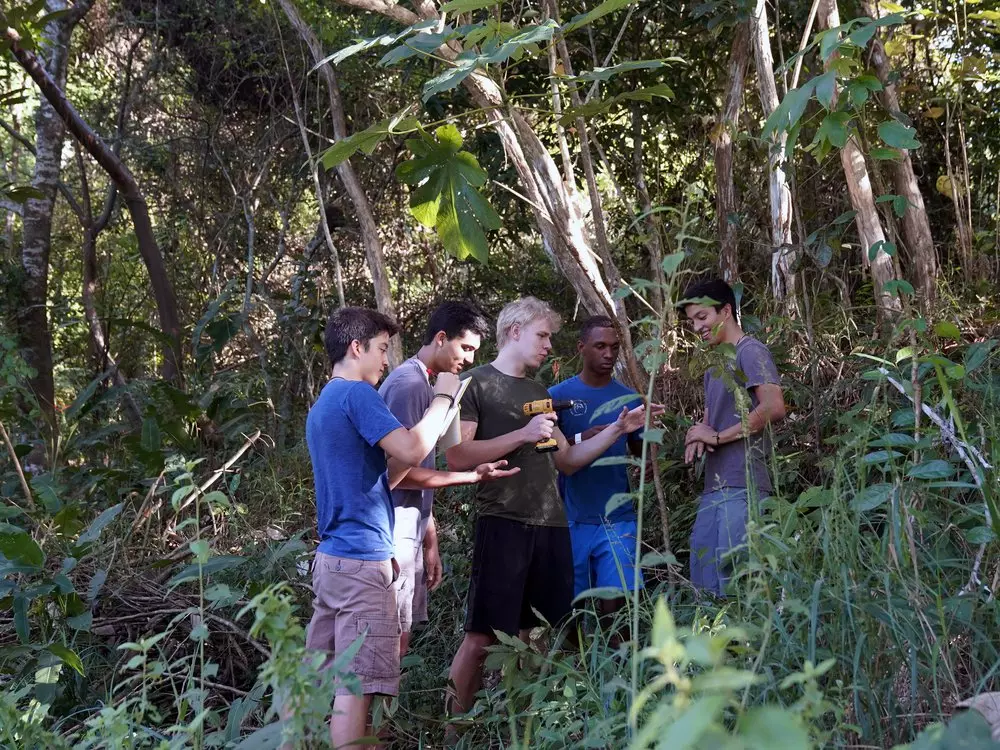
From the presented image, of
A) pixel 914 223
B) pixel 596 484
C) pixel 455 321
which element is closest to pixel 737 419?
pixel 596 484

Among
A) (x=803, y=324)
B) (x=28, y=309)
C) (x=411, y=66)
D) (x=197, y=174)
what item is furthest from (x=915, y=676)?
(x=197, y=174)

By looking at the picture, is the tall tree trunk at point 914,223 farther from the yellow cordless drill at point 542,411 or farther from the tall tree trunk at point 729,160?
the yellow cordless drill at point 542,411

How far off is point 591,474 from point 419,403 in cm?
77

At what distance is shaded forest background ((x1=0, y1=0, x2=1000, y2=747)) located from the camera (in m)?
2.47

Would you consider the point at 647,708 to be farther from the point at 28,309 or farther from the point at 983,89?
the point at 28,309

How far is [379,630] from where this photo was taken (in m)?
3.41

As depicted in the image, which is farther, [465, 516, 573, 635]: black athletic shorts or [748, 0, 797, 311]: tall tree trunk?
[748, 0, 797, 311]: tall tree trunk

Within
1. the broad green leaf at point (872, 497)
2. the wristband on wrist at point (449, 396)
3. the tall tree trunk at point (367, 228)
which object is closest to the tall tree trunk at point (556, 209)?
the wristband on wrist at point (449, 396)

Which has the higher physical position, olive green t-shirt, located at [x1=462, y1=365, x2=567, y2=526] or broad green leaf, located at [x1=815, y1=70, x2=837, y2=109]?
broad green leaf, located at [x1=815, y1=70, x2=837, y2=109]

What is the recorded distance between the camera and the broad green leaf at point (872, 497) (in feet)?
8.55

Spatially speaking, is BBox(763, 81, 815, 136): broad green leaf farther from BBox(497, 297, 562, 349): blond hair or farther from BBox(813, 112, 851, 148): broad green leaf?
BBox(497, 297, 562, 349): blond hair

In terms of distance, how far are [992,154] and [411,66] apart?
3799 mm

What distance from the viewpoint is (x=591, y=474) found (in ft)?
13.7

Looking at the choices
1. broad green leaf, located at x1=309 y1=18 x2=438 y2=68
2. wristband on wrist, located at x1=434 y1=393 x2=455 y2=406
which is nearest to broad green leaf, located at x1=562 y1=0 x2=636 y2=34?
broad green leaf, located at x1=309 y1=18 x2=438 y2=68
